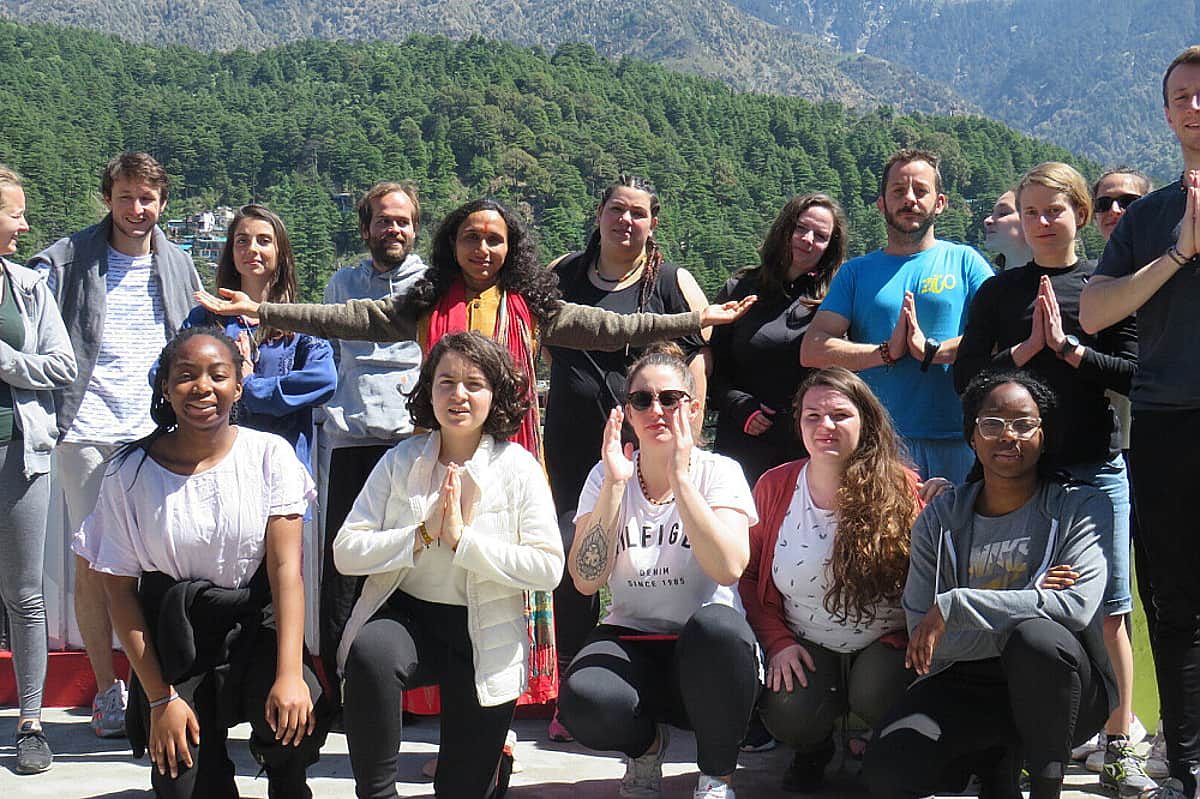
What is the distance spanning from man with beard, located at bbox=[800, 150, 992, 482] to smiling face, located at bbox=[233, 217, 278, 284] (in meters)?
1.91

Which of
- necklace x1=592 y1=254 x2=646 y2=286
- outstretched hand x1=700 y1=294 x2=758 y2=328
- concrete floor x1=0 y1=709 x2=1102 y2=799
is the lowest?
concrete floor x1=0 y1=709 x2=1102 y2=799

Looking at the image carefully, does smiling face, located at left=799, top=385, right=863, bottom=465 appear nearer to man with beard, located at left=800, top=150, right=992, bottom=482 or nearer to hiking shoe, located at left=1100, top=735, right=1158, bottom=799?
man with beard, located at left=800, top=150, right=992, bottom=482

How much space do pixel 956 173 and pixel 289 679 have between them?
234 feet

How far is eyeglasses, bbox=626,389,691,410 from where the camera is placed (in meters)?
3.21

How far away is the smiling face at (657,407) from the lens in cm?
322

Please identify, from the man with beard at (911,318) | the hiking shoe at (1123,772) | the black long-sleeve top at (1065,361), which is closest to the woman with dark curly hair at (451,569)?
the man with beard at (911,318)

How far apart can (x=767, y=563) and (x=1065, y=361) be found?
1.01 m

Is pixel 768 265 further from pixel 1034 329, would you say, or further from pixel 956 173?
pixel 956 173

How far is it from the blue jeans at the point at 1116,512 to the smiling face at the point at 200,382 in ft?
7.63

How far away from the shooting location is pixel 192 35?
6939 inches

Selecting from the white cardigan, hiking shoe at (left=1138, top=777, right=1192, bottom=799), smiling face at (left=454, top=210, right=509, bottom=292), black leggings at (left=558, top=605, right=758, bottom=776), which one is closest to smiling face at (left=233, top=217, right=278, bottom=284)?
smiling face at (left=454, top=210, right=509, bottom=292)

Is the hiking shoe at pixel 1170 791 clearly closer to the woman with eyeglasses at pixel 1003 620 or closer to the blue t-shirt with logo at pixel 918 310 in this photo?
the woman with eyeglasses at pixel 1003 620

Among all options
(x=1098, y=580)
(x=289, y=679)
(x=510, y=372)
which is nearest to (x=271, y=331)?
(x=510, y=372)

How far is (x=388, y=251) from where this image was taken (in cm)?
422
